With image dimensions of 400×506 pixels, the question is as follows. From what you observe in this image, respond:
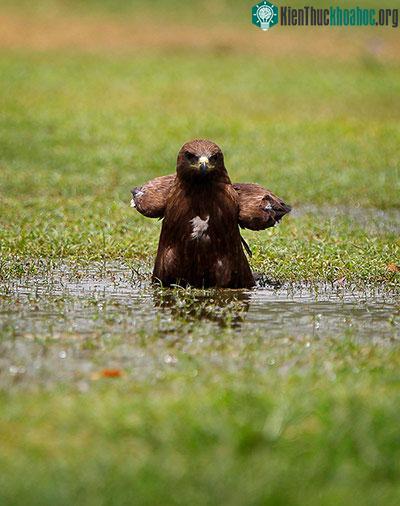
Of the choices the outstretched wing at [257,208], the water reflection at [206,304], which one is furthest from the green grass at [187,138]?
the water reflection at [206,304]

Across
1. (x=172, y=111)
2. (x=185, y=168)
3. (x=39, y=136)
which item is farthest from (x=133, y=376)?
(x=172, y=111)

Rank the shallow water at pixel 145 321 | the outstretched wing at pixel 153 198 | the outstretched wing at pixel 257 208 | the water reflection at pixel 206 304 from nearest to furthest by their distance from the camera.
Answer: the shallow water at pixel 145 321 < the water reflection at pixel 206 304 < the outstretched wing at pixel 257 208 < the outstretched wing at pixel 153 198

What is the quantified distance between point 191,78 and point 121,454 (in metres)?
21.4

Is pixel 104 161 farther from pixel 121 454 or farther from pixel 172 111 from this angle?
pixel 121 454

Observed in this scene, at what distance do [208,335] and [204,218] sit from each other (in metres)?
1.44

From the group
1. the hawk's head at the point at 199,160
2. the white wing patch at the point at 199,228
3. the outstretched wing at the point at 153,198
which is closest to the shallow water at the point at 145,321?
the white wing patch at the point at 199,228

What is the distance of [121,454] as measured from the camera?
491cm

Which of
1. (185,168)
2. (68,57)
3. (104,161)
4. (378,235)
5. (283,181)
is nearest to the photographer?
(185,168)

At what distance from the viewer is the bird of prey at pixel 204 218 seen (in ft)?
27.1

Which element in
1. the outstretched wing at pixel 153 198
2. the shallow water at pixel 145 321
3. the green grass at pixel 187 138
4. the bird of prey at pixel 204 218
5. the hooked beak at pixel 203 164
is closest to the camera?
the shallow water at pixel 145 321

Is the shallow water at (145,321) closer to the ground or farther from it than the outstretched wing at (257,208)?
closer to the ground

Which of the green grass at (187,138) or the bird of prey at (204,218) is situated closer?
the bird of prey at (204,218)

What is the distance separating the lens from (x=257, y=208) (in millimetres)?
8492

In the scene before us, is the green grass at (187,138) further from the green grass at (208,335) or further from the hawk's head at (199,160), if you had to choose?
the hawk's head at (199,160)
